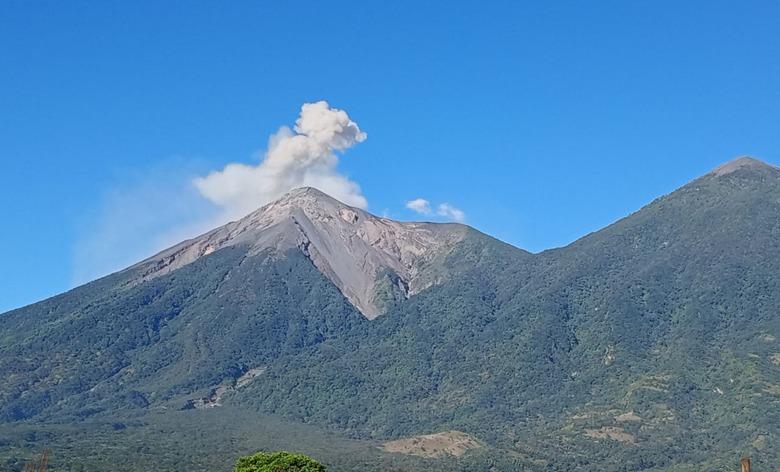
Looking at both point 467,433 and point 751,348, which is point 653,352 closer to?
point 751,348

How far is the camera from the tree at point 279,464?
70.8 m

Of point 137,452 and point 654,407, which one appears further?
point 654,407

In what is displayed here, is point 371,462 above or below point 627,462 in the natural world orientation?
above

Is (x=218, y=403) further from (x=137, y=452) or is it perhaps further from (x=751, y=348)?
(x=751, y=348)

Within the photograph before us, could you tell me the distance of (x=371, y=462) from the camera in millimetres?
141625

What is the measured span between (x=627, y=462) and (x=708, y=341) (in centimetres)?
5111

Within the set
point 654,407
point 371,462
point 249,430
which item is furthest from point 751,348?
point 249,430

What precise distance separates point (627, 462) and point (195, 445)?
59.9 metres

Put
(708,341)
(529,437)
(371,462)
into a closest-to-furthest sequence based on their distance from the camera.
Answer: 1. (371,462)
2. (529,437)
3. (708,341)

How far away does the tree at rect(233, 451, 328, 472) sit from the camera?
232 feet

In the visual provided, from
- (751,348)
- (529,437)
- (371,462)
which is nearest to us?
(371,462)

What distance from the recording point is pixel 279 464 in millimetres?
71750

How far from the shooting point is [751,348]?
175125 millimetres

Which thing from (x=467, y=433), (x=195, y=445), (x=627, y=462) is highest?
(x=195, y=445)
